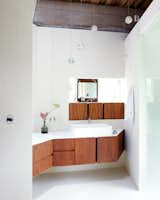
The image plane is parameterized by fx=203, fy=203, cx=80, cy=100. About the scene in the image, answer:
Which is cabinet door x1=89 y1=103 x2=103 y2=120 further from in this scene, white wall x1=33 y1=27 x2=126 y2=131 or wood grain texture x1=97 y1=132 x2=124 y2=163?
wood grain texture x1=97 y1=132 x2=124 y2=163

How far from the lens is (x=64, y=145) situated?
3457mm

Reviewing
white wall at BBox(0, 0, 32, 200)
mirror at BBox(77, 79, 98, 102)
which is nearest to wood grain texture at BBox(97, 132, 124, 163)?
mirror at BBox(77, 79, 98, 102)

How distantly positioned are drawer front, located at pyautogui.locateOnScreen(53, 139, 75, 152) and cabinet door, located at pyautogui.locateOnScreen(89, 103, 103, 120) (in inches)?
34.7

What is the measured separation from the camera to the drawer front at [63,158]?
342 cm

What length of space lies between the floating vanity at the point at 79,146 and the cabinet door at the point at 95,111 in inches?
18.6

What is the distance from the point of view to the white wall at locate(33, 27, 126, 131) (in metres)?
3.92

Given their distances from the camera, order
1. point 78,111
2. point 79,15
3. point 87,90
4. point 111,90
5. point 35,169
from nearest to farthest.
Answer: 1. point 35,169
2. point 79,15
3. point 78,111
4. point 87,90
5. point 111,90

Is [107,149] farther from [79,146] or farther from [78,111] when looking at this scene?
[78,111]

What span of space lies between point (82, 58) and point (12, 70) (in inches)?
74.4

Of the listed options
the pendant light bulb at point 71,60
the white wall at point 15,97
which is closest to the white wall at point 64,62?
the pendant light bulb at point 71,60

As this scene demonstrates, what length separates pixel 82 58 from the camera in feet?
13.5

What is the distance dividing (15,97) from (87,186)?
1982 mm

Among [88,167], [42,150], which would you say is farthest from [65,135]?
[88,167]

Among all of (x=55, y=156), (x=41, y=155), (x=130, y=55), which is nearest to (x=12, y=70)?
(x=41, y=155)
